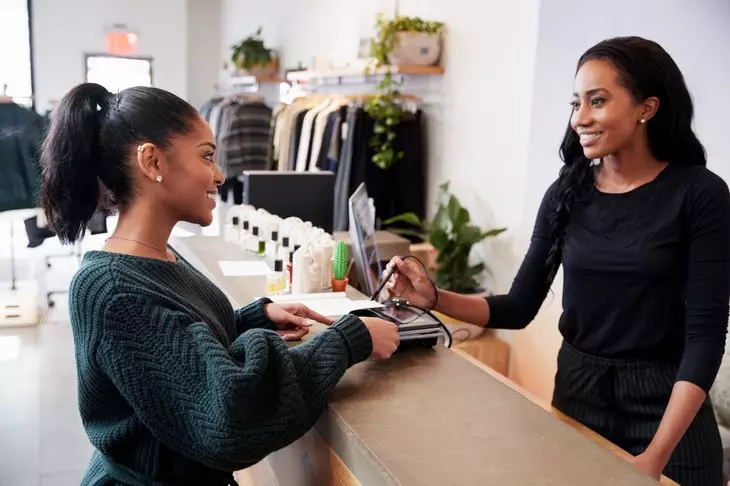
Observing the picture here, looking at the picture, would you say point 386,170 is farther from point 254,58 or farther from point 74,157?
point 254,58

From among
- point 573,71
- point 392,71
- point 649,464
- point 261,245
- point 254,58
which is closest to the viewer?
point 649,464

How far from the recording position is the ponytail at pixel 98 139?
1269 millimetres

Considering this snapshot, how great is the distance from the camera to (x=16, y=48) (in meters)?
9.19

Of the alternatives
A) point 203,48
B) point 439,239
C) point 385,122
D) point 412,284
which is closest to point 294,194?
point 439,239

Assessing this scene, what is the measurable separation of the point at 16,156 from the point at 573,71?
12.6ft

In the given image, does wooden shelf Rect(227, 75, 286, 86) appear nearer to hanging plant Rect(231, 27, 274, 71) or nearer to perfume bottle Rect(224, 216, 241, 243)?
hanging plant Rect(231, 27, 274, 71)

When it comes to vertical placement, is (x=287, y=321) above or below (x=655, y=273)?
below

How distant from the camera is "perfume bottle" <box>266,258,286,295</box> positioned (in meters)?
2.27

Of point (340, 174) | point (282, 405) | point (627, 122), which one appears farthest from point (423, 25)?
point (282, 405)

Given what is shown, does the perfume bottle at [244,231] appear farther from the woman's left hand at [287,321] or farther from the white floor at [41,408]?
the woman's left hand at [287,321]

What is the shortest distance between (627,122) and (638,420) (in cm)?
67

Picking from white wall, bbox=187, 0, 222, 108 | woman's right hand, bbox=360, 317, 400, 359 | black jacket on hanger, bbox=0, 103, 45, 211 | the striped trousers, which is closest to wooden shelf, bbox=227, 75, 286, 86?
white wall, bbox=187, 0, 222, 108

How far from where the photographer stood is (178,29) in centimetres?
1018

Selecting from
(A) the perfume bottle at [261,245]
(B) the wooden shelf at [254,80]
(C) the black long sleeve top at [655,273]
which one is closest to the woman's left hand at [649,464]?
(C) the black long sleeve top at [655,273]
